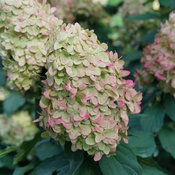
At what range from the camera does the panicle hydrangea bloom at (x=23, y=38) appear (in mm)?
1332

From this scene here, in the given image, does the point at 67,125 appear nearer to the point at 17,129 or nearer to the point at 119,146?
the point at 119,146

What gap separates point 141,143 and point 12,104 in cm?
110

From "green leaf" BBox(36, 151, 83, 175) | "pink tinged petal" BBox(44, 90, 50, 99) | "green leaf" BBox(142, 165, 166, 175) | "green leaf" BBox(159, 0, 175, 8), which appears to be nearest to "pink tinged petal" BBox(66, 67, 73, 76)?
"pink tinged petal" BBox(44, 90, 50, 99)

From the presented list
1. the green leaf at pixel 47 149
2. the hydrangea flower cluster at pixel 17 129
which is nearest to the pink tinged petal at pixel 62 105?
Answer: the green leaf at pixel 47 149

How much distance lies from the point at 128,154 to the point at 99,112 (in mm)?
237

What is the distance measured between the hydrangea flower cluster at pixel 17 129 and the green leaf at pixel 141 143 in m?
1.11

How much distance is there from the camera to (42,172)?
1.50 m

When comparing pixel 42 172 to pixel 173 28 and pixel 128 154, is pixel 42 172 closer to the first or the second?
pixel 128 154

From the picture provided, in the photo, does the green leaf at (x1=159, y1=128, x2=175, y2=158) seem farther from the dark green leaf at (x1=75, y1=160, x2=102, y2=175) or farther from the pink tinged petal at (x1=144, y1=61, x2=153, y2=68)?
the dark green leaf at (x1=75, y1=160, x2=102, y2=175)

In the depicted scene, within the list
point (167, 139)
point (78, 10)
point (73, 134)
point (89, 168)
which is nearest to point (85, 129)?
point (73, 134)

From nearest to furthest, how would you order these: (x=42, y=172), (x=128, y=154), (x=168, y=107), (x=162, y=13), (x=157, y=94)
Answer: (x=128, y=154), (x=42, y=172), (x=168, y=107), (x=157, y=94), (x=162, y=13)

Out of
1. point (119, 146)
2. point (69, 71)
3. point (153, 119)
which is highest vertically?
point (69, 71)

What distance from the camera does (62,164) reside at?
4.89ft

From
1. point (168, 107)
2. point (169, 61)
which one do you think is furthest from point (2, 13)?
point (168, 107)
